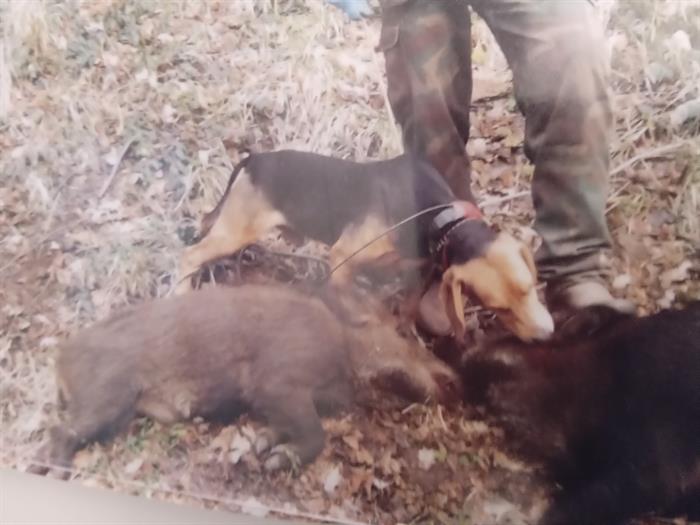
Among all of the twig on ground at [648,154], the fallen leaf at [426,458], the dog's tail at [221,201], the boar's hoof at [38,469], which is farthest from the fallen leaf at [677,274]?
the boar's hoof at [38,469]

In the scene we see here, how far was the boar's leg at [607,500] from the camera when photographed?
3.29 feet

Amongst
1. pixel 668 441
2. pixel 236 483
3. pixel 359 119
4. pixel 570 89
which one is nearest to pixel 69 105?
pixel 359 119

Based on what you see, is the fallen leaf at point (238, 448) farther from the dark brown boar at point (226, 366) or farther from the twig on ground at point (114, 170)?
the twig on ground at point (114, 170)

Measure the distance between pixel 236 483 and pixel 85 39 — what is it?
0.72m

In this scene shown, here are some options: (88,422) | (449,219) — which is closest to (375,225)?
(449,219)

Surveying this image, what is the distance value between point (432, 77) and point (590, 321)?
38cm

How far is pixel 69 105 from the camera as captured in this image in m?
1.32

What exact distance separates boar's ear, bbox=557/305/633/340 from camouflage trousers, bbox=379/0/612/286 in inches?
1.7

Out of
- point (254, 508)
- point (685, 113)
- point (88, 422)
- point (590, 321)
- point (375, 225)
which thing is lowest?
point (254, 508)

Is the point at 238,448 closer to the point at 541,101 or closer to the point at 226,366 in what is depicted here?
the point at 226,366

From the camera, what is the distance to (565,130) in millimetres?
1045

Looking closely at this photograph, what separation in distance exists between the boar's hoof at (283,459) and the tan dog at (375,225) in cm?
24

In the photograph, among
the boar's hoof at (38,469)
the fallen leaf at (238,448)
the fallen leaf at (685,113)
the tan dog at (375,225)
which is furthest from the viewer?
the boar's hoof at (38,469)

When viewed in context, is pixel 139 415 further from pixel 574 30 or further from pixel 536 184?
pixel 574 30
